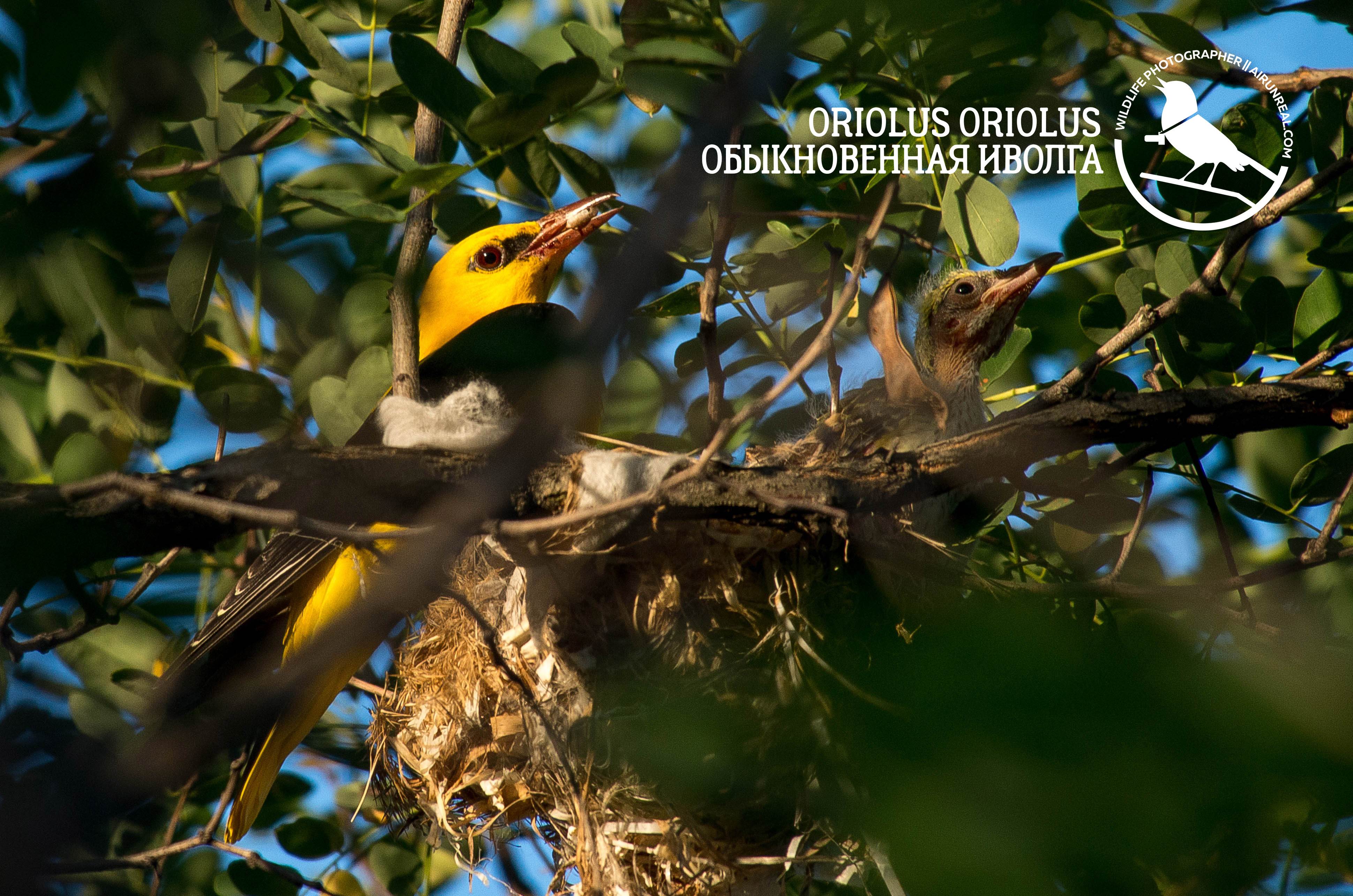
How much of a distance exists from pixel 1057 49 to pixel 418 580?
5.78 ft

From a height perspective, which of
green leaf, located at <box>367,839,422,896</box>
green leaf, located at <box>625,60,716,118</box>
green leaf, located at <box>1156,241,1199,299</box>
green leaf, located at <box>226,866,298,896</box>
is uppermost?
green leaf, located at <box>625,60,716,118</box>

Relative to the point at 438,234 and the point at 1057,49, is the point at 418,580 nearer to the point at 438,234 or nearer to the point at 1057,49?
the point at 1057,49

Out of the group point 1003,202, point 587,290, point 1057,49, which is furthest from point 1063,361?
point 587,290

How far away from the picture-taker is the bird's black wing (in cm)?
244

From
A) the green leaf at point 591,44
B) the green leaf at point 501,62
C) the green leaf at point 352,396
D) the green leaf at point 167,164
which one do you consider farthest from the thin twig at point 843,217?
the green leaf at point 352,396

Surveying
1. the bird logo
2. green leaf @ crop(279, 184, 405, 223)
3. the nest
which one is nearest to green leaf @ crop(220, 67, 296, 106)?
green leaf @ crop(279, 184, 405, 223)

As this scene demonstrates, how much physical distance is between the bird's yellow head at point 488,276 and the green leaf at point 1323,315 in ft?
7.48

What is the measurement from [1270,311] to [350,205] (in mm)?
2182

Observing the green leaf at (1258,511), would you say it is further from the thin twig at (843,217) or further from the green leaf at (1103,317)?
the thin twig at (843,217)

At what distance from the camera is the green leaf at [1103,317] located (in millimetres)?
2607

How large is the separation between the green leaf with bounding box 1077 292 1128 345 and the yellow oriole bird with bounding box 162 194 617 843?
137cm

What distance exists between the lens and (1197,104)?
2332mm

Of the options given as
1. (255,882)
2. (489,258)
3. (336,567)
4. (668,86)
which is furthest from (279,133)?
(255,882)

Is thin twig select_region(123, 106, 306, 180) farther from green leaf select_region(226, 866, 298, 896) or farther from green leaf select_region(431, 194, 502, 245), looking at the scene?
green leaf select_region(226, 866, 298, 896)
